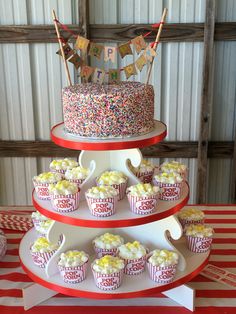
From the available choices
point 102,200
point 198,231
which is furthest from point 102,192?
point 198,231

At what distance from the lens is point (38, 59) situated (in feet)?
11.6

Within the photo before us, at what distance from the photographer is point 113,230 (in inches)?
61.7

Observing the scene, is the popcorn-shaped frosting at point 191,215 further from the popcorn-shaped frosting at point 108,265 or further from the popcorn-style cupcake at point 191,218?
the popcorn-shaped frosting at point 108,265

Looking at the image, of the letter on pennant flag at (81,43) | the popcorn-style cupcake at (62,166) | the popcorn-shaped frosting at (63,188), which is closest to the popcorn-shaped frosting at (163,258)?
the popcorn-shaped frosting at (63,188)

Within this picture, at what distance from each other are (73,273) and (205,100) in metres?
2.43

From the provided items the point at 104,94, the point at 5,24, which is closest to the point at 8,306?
the point at 104,94

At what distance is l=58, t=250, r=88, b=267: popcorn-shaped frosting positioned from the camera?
1332mm

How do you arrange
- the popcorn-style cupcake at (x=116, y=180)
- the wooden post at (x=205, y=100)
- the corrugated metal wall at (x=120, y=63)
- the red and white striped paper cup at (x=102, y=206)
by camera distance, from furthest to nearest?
the corrugated metal wall at (x=120, y=63) → the wooden post at (x=205, y=100) → the popcorn-style cupcake at (x=116, y=180) → the red and white striped paper cup at (x=102, y=206)

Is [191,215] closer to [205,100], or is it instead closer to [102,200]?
[102,200]

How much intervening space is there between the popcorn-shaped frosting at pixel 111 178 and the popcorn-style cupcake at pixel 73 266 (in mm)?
249

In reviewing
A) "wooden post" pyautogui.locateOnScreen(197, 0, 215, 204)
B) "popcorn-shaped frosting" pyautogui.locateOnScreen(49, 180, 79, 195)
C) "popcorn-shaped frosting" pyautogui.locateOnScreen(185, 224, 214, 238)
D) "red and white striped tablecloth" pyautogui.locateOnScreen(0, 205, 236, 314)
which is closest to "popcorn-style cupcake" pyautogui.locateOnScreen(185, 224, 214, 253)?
"popcorn-shaped frosting" pyautogui.locateOnScreen(185, 224, 214, 238)

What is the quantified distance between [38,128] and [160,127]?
7.84 feet

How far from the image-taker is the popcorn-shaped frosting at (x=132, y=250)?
138 centimetres

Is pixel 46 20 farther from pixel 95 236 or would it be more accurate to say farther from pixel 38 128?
pixel 95 236
